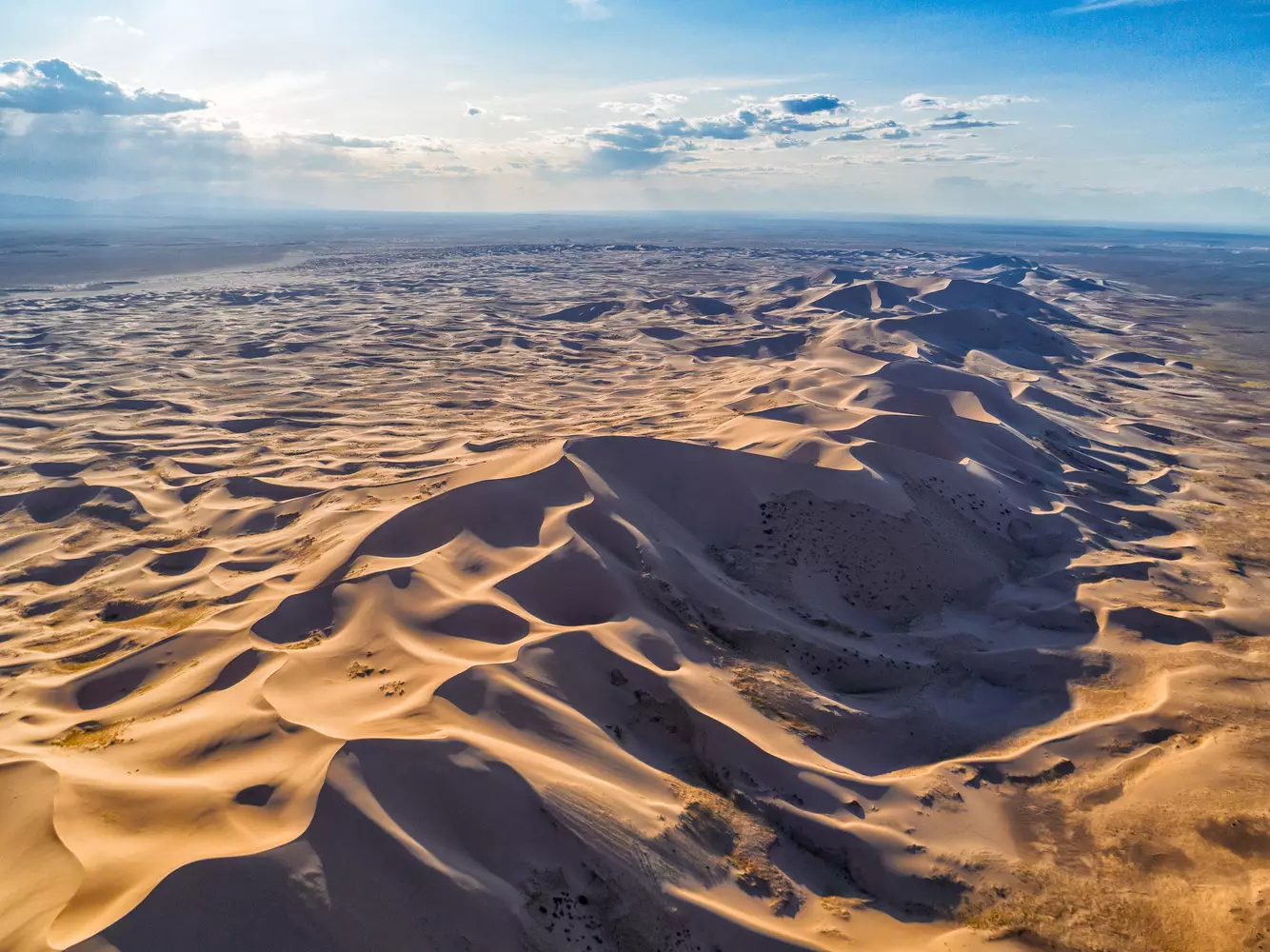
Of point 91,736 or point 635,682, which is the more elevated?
point 635,682

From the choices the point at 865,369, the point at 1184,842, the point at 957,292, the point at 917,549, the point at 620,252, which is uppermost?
the point at 620,252

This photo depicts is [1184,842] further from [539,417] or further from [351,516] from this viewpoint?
[539,417]

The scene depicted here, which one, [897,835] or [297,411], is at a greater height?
[297,411]

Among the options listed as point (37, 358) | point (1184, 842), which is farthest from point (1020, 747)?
point (37, 358)

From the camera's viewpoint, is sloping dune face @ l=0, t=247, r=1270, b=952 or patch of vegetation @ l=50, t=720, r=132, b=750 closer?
sloping dune face @ l=0, t=247, r=1270, b=952

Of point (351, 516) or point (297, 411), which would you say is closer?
point (351, 516)

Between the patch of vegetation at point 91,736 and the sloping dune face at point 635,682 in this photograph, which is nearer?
the sloping dune face at point 635,682

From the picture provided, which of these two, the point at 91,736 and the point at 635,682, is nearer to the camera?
the point at 91,736

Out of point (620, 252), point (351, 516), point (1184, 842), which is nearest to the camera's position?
Result: point (1184, 842)
